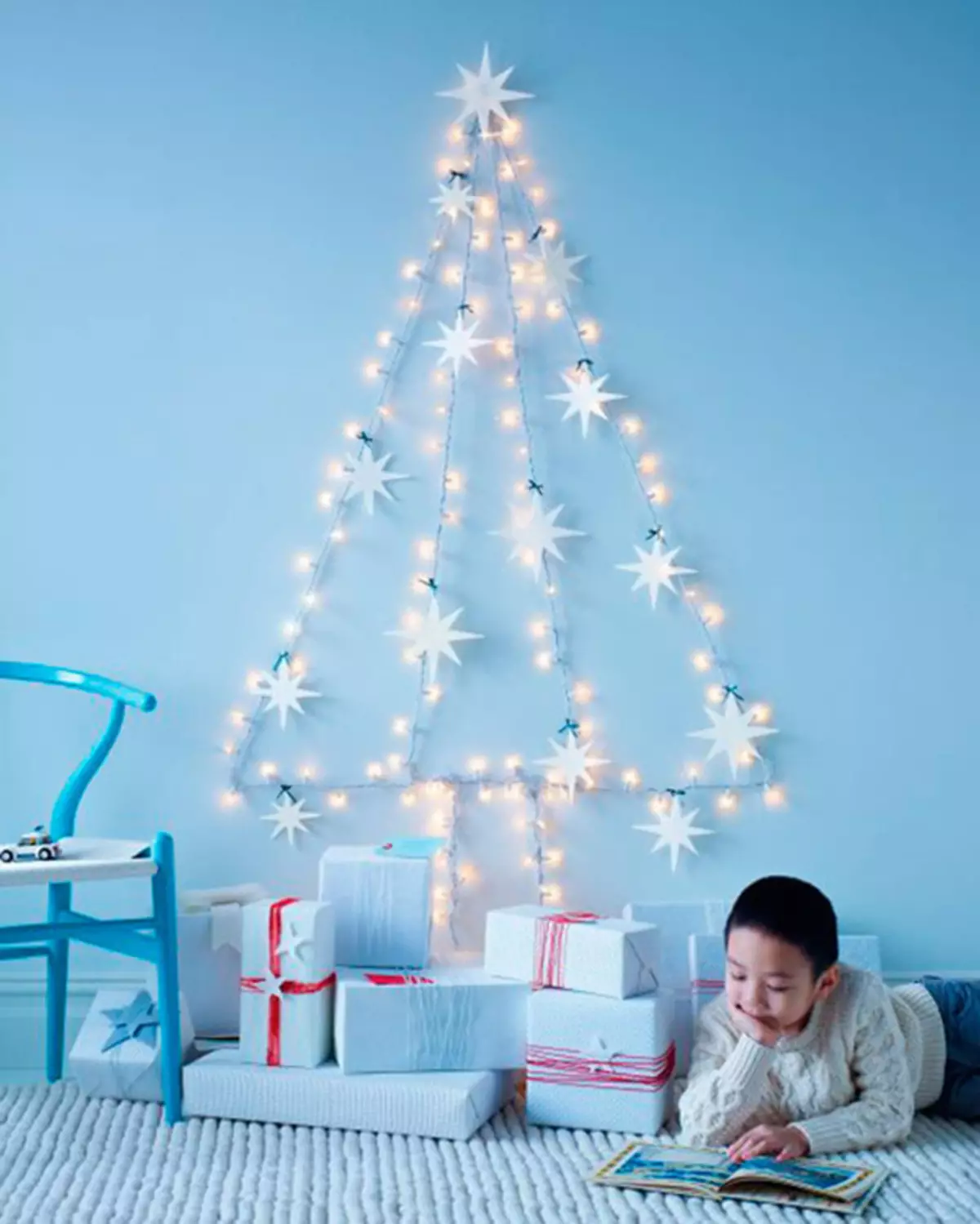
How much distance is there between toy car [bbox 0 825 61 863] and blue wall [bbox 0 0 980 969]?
1.51ft

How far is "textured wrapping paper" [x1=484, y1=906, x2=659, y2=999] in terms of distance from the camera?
6.90 ft

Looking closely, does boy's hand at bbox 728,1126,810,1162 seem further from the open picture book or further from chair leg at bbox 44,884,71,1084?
chair leg at bbox 44,884,71,1084

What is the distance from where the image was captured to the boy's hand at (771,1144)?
72.5 inches

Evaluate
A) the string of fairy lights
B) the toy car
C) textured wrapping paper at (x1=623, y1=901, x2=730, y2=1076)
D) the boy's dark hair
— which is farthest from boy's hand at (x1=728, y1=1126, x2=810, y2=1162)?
the toy car

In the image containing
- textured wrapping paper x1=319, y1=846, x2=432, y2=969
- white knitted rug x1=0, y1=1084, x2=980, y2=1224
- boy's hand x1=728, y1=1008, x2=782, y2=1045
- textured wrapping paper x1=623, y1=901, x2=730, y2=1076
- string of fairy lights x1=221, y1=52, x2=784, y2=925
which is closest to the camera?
white knitted rug x1=0, y1=1084, x2=980, y2=1224

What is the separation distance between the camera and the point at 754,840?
2531mm

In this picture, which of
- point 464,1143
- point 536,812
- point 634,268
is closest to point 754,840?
point 536,812

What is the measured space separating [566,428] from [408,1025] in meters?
1.09

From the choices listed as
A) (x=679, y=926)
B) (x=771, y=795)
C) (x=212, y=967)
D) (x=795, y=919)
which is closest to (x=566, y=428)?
(x=771, y=795)

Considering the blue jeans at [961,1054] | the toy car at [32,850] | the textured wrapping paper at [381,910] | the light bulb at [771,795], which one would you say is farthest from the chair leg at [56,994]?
the blue jeans at [961,1054]

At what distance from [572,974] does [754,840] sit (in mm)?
546

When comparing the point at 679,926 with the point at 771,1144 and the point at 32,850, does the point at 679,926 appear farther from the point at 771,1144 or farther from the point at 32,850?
the point at 32,850

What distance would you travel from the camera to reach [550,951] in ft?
7.07

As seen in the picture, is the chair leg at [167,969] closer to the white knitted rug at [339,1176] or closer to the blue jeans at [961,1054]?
the white knitted rug at [339,1176]
